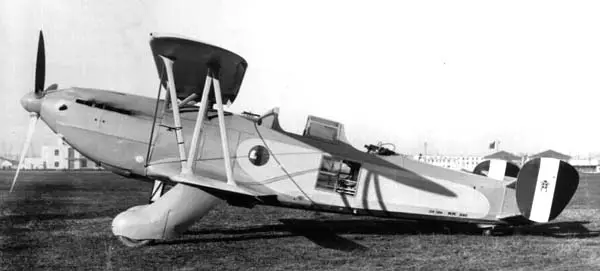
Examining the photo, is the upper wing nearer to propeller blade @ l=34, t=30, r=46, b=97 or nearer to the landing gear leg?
the landing gear leg

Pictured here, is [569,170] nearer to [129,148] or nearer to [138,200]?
[129,148]

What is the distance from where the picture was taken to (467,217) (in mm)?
8352

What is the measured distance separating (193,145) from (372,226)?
489 centimetres

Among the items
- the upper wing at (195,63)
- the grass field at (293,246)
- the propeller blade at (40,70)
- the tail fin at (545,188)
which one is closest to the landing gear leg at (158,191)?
the grass field at (293,246)

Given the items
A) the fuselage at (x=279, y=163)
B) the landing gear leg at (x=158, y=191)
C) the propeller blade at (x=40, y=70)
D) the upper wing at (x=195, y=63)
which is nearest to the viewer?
the upper wing at (x=195, y=63)

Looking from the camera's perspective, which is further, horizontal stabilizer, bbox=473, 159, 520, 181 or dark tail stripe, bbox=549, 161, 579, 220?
horizontal stabilizer, bbox=473, 159, 520, 181

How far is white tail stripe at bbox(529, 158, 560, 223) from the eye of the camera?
784 centimetres

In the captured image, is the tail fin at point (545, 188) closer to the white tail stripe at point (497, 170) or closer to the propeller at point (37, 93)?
the white tail stripe at point (497, 170)

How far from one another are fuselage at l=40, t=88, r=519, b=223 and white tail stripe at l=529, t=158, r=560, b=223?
0.48 meters

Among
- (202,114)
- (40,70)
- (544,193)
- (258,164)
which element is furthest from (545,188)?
(40,70)

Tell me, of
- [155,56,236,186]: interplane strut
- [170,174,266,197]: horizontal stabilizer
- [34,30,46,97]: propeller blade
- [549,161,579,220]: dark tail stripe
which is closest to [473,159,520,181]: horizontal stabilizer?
[549,161,579,220]: dark tail stripe

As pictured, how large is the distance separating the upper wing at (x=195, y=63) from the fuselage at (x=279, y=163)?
47 cm

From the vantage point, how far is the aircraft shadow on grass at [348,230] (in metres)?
7.91

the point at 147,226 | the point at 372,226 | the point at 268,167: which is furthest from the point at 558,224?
the point at 147,226
